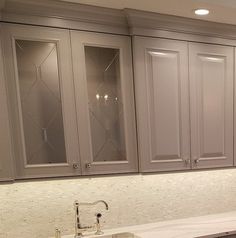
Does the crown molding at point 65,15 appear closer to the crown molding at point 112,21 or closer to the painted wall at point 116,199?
the crown molding at point 112,21

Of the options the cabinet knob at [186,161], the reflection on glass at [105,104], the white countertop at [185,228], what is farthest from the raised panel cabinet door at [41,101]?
the cabinet knob at [186,161]

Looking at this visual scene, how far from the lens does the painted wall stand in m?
1.83

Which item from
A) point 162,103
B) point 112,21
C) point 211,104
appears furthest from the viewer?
point 211,104

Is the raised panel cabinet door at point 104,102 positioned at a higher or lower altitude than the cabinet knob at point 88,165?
higher

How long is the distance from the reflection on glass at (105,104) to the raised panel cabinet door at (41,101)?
143 mm

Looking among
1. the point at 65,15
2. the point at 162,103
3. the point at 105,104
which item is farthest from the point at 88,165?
the point at 65,15

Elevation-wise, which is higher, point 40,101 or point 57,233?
point 40,101

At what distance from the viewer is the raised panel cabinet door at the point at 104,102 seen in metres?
1.71

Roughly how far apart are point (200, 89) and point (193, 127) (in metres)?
0.29

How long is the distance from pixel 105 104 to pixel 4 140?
0.68m

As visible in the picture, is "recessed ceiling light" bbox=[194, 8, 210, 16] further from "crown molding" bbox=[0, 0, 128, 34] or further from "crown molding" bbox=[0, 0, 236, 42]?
"crown molding" bbox=[0, 0, 128, 34]

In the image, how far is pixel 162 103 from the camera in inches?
74.9

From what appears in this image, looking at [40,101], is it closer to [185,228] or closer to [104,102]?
[104,102]

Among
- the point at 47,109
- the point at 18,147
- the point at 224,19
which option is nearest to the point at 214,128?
the point at 224,19
